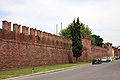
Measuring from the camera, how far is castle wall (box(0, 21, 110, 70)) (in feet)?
75.5

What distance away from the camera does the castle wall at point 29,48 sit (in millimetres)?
23016

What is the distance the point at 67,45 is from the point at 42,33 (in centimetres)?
1160

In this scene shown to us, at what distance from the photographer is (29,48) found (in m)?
27.7

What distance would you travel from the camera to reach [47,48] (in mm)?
33219

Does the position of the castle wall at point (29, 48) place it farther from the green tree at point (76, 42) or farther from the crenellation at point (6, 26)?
the green tree at point (76, 42)

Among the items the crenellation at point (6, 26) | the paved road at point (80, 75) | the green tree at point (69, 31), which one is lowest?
the paved road at point (80, 75)

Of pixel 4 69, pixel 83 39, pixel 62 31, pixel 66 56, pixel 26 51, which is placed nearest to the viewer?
pixel 4 69

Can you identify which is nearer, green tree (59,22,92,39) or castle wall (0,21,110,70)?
castle wall (0,21,110,70)

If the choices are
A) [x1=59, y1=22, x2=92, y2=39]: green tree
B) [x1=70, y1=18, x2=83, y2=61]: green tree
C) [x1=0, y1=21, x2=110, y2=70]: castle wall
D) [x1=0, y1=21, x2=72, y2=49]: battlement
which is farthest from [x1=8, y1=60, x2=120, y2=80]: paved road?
[x1=59, y1=22, x2=92, y2=39]: green tree

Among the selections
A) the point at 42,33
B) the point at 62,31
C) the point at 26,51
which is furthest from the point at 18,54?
the point at 62,31

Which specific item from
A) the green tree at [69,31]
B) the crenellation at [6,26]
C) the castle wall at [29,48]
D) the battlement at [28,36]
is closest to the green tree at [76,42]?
the castle wall at [29,48]

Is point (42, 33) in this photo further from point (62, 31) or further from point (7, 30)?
point (62, 31)

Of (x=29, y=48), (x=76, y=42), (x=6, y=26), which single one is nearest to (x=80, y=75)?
(x=6, y=26)

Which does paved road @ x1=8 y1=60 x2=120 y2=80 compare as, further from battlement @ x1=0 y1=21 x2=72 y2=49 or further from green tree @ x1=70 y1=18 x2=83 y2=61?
green tree @ x1=70 y1=18 x2=83 y2=61
